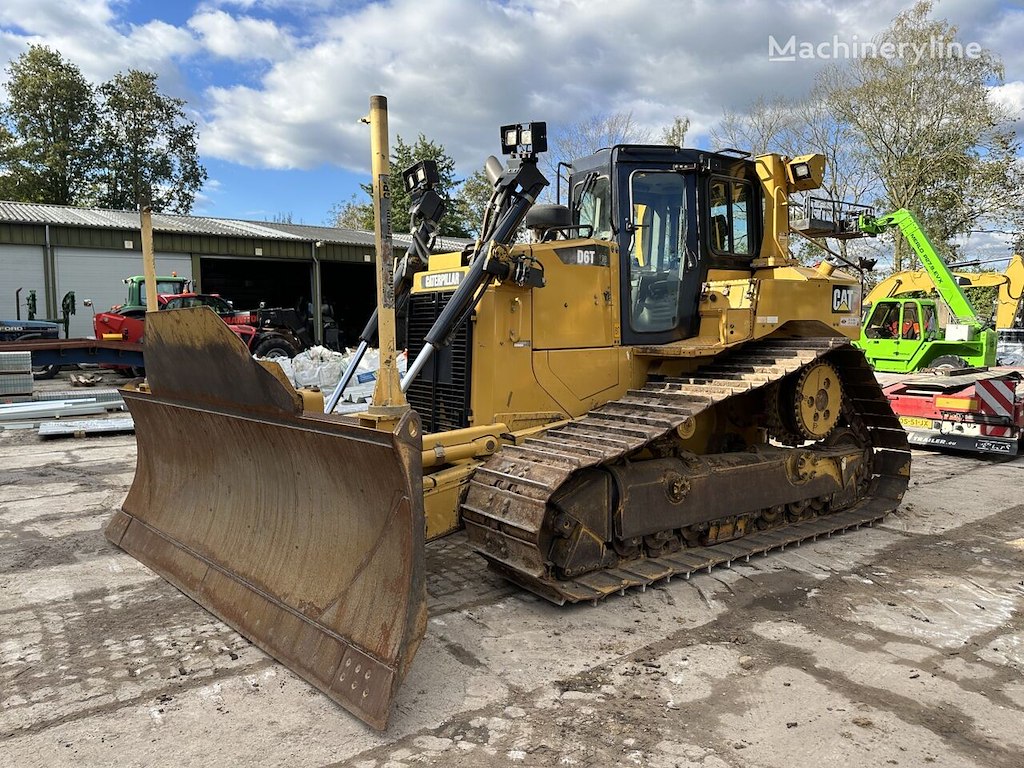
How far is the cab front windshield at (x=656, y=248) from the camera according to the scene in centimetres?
548

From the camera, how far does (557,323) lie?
5.18m

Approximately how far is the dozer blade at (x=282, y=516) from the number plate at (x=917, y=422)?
8075mm

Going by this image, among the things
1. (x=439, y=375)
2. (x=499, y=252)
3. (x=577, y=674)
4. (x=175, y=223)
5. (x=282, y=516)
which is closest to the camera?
(x=577, y=674)

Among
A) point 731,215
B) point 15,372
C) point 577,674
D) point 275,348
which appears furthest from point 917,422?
point 15,372

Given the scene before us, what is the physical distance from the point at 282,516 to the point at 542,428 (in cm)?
178

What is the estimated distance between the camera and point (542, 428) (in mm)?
5035

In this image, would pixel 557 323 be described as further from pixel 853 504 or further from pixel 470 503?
pixel 853 504

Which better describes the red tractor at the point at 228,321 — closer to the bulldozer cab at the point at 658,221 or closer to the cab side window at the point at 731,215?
the bulldozer cab at the point at 658,221

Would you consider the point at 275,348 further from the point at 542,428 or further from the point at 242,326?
the point at 542,428

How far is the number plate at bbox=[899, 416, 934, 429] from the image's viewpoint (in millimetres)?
9289

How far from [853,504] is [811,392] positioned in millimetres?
1238

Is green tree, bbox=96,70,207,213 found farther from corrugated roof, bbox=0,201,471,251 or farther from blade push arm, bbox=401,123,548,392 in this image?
blade push arm, bbox=401,123,548,392

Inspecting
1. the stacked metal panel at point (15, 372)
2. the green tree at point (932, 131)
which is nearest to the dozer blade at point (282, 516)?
the stacked metal panel at point (15, 372)

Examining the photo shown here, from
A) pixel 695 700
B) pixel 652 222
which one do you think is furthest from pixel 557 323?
pixel 695 700
